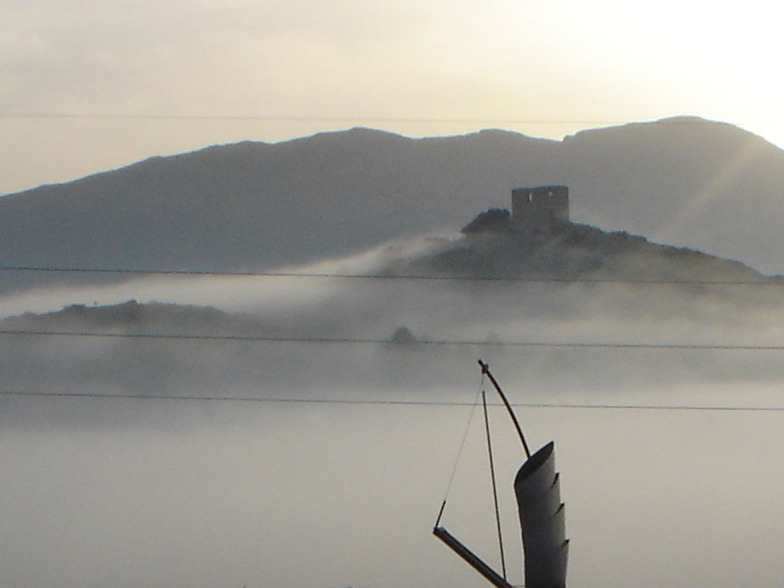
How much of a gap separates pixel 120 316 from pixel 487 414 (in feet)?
14.6

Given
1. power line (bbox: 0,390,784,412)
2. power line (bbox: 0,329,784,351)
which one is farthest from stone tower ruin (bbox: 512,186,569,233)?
power line (bbox: 0,390,784,412)

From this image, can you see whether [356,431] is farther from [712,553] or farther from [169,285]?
[712,553]

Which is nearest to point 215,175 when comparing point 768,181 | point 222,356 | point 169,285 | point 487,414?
point 169,285

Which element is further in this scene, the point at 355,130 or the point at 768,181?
the point at 768,181

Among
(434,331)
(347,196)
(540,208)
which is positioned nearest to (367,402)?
(434,331)

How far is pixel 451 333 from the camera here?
11539mm

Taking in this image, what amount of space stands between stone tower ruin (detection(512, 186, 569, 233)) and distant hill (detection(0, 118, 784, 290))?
5.4 inches

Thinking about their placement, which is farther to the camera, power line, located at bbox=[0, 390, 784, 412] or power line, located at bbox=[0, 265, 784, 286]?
power line, located at bbox=[0, 265, 784, 286]

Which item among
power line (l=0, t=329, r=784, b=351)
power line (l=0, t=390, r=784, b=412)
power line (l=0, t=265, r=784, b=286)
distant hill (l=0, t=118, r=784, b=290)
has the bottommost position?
power line (l=0, t=390, r=784, b=412)

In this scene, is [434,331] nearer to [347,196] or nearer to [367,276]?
[367,276]

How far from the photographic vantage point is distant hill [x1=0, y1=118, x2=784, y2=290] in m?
11.5

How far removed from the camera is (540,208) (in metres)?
12.1

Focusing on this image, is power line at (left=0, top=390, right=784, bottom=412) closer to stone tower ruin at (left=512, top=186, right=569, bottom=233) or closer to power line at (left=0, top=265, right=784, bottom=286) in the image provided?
power line at (left=0, top=265, right=784, bottom=286)

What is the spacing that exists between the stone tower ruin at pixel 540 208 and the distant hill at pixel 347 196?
0.14 metres
